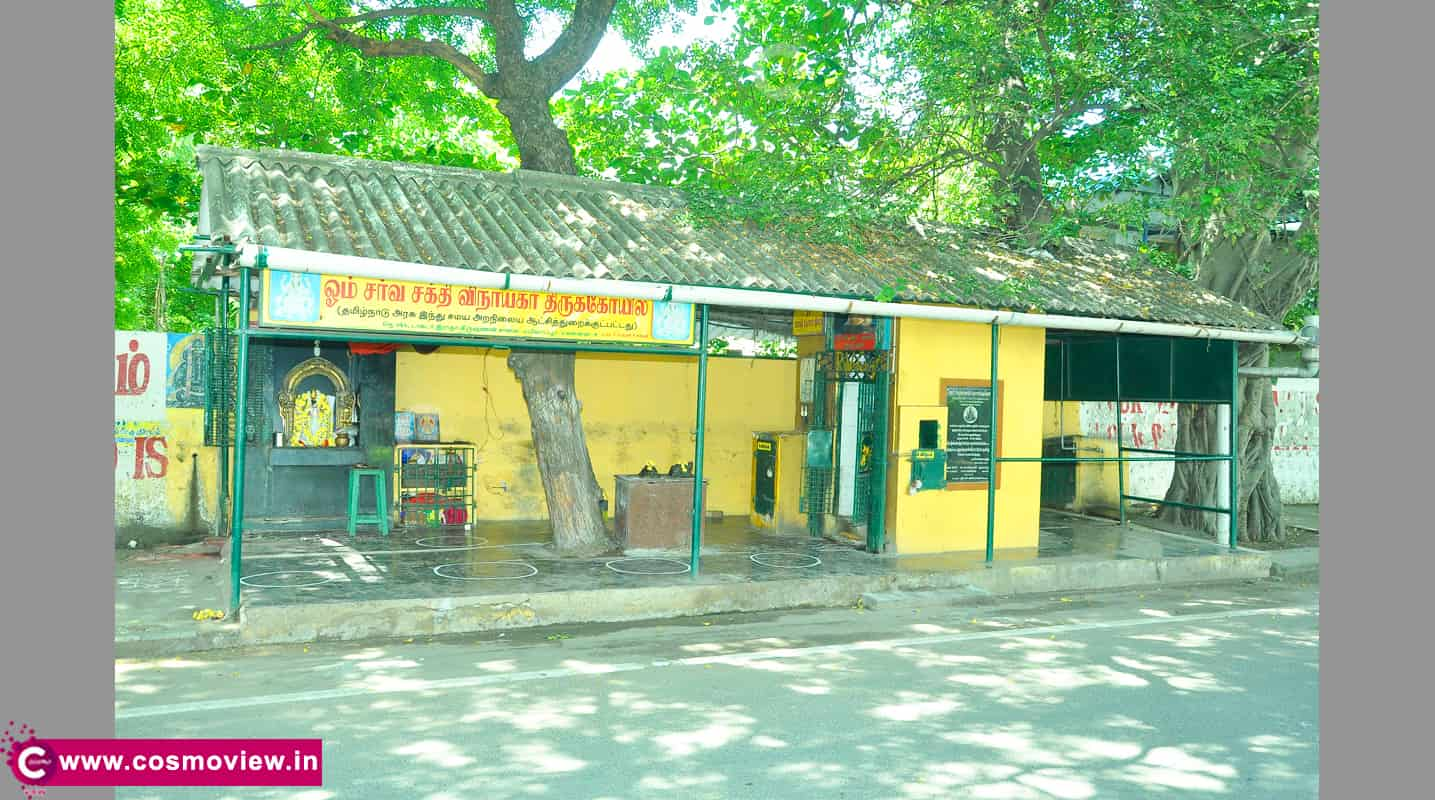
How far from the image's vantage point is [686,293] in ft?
31.8

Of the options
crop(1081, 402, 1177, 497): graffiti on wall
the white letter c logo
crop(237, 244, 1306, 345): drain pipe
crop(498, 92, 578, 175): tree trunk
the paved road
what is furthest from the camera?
crop(1081, 402, 1177, 497): graffiti on wall

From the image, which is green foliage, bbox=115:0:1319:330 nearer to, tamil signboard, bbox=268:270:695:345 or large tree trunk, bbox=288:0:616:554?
large tree trunk, bbox=288:0:616:554

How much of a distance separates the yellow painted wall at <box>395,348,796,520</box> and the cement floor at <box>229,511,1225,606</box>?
924mm

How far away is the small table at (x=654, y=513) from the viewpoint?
36.9 feet

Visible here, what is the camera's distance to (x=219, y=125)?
16.3m

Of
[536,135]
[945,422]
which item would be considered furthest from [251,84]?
[945,422]

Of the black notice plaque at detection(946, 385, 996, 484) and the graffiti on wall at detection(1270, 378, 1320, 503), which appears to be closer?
the black notice plaque at detection(946, 385, 996, 484)

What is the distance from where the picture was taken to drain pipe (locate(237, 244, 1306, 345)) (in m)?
8.16

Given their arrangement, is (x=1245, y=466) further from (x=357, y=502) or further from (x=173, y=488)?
(x=173, y=488)

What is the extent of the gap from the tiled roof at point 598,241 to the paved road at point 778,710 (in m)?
3.27

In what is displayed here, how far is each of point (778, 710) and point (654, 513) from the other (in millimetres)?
4939

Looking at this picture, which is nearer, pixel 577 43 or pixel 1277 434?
pixel 577 43

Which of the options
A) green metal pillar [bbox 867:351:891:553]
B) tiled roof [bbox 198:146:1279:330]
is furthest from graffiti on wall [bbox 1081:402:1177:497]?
green metal pillar [bbox 867:351:891:553]

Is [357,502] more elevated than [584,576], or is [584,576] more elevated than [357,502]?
[357,502]
